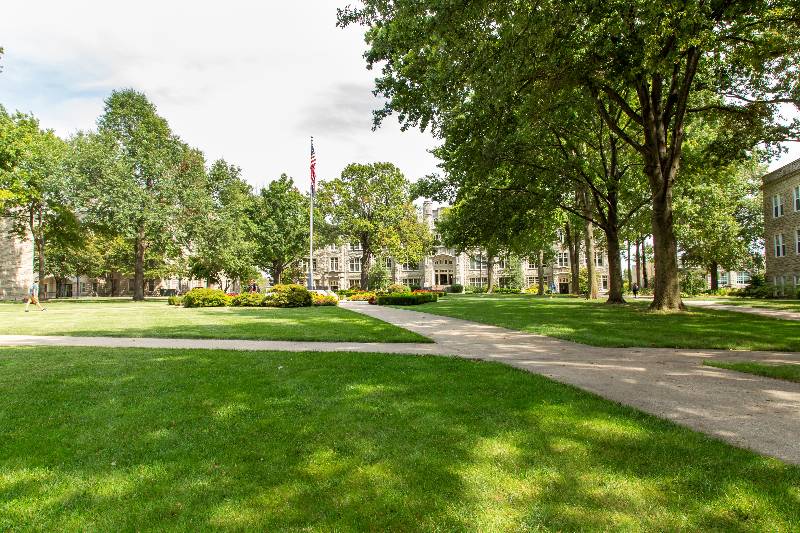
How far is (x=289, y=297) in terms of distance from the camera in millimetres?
27797

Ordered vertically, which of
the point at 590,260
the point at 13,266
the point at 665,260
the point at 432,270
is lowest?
the point at 665,260

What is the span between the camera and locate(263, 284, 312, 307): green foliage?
90.9 ft

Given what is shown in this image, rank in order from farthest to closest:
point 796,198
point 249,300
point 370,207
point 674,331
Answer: point 370,207 < point 796,198 < point 249,300 < point 674,331

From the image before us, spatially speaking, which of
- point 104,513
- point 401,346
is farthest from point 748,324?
point 104,513

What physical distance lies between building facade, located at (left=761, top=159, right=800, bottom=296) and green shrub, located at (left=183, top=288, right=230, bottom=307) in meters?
40.0

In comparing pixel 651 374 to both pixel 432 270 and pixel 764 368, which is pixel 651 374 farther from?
pixel 432 270

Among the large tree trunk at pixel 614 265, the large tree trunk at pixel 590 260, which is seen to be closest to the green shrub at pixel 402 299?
the large tree trunk at pixel 614 265

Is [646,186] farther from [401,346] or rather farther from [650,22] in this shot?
[401,346]

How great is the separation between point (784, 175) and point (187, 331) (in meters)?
43.2

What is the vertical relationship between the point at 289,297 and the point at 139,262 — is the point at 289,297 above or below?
below

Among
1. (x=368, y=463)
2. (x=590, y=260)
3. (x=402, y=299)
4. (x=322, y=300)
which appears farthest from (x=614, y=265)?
(x=368, y=463)

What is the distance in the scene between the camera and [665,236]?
1803 centimetres

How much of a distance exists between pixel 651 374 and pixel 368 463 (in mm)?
5385

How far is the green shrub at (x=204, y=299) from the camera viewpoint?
29.7 m
